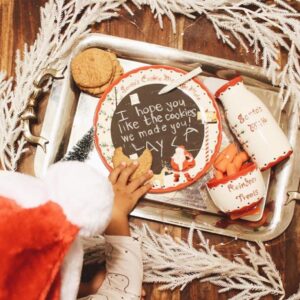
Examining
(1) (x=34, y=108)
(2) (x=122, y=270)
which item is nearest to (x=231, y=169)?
(2) (x=122, y=270)

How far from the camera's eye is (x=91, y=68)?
33.3 inches

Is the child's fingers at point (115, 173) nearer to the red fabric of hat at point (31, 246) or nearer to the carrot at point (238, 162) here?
the carrot at point (238, 162)

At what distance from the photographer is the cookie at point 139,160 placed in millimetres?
871

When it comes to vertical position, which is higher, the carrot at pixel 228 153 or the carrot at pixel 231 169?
the carrot at pixel 228 153

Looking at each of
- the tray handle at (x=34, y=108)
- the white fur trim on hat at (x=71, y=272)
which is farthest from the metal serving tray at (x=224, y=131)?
the white fur trim on hat at (x=71, y=272)

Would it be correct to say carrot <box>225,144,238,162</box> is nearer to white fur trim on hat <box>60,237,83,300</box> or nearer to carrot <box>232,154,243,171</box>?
carrot <box>232,154,243,171</box>

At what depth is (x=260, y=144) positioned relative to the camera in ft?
2.72

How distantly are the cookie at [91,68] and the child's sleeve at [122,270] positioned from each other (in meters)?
0.29

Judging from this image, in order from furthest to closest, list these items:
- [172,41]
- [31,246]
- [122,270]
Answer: [172,41]
[122,270]
[31,246]

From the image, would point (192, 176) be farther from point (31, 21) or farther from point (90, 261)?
point (31, 21)

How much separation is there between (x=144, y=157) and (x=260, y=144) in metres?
A: 0.22

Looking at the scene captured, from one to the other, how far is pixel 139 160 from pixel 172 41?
249 mm

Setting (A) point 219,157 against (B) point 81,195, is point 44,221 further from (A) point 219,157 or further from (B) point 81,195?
(A) point 219,157

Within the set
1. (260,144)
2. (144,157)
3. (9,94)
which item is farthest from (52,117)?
(260,144)
